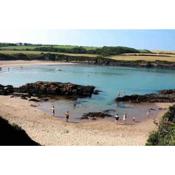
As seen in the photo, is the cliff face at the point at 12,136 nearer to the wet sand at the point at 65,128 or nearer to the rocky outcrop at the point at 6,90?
the wet sand at the point at 65,128

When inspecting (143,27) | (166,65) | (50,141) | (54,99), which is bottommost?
(50,141)

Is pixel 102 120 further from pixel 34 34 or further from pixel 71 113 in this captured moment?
pixel 34 34

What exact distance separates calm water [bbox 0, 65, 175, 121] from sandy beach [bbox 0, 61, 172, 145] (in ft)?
0.78

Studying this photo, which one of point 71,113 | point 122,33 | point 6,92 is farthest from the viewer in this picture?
point 71,113

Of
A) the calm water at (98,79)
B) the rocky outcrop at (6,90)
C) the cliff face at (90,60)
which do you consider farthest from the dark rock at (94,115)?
the rocky outcrop at (6,90)

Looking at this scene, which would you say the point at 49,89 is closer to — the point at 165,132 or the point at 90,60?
the point at 90,60

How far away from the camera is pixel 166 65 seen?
1016cm

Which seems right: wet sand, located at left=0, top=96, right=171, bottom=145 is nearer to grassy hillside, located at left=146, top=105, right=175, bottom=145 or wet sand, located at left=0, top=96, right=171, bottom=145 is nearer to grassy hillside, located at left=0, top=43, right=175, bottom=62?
grassy hillside, located at left=146, top=105, right=175, bottom=145

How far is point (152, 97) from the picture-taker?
34.9 feet

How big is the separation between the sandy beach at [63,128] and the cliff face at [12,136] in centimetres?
31

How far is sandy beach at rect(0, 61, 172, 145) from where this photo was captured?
10.2 m

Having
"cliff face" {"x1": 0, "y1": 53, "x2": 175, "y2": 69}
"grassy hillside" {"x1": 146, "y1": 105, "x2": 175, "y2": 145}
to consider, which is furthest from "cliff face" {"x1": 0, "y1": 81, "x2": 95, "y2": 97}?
"grassy hillside" {"x1": 146, "y1": 105, "x2": 175, "y2": 145}

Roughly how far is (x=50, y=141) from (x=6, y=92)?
1.24 meters

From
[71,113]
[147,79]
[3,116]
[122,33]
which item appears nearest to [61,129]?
[71,113]
